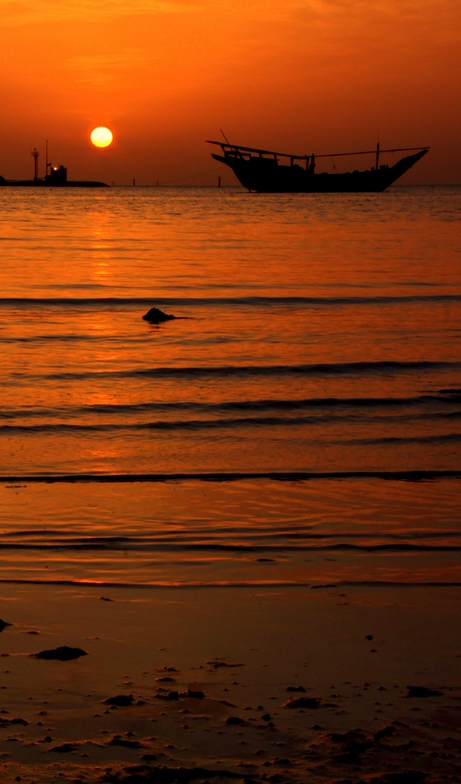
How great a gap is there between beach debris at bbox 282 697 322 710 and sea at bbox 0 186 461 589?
1470 mm

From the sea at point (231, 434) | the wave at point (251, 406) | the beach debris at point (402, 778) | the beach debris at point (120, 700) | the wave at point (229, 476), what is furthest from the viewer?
the wave at point (251, 406)

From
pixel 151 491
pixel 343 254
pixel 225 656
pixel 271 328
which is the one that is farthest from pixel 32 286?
pixel 225 656

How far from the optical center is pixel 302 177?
406 ft

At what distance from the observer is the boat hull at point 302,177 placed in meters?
119

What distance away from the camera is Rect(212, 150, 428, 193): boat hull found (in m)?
119

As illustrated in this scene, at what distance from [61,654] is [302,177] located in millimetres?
123105

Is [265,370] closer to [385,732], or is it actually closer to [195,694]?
[195,694]

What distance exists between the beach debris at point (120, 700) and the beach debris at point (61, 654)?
18.4 inches

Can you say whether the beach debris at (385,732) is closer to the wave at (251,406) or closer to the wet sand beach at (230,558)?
the wet sand beach at (230,558)

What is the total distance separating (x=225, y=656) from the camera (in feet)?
14.4

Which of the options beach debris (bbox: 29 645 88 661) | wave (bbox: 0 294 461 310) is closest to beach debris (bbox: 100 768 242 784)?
beach debris (bbox: 29 645 88 661)

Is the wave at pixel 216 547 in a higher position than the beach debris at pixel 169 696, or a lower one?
lower

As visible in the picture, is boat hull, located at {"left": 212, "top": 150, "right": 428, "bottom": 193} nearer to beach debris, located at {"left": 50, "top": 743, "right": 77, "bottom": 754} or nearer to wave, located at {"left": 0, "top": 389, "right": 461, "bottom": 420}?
wave, located at {"left": 0, "top": 389, "right": 461, "bottom": 420}

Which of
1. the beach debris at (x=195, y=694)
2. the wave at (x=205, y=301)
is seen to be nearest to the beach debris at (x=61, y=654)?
the beach debris at (x=195, y=694)
